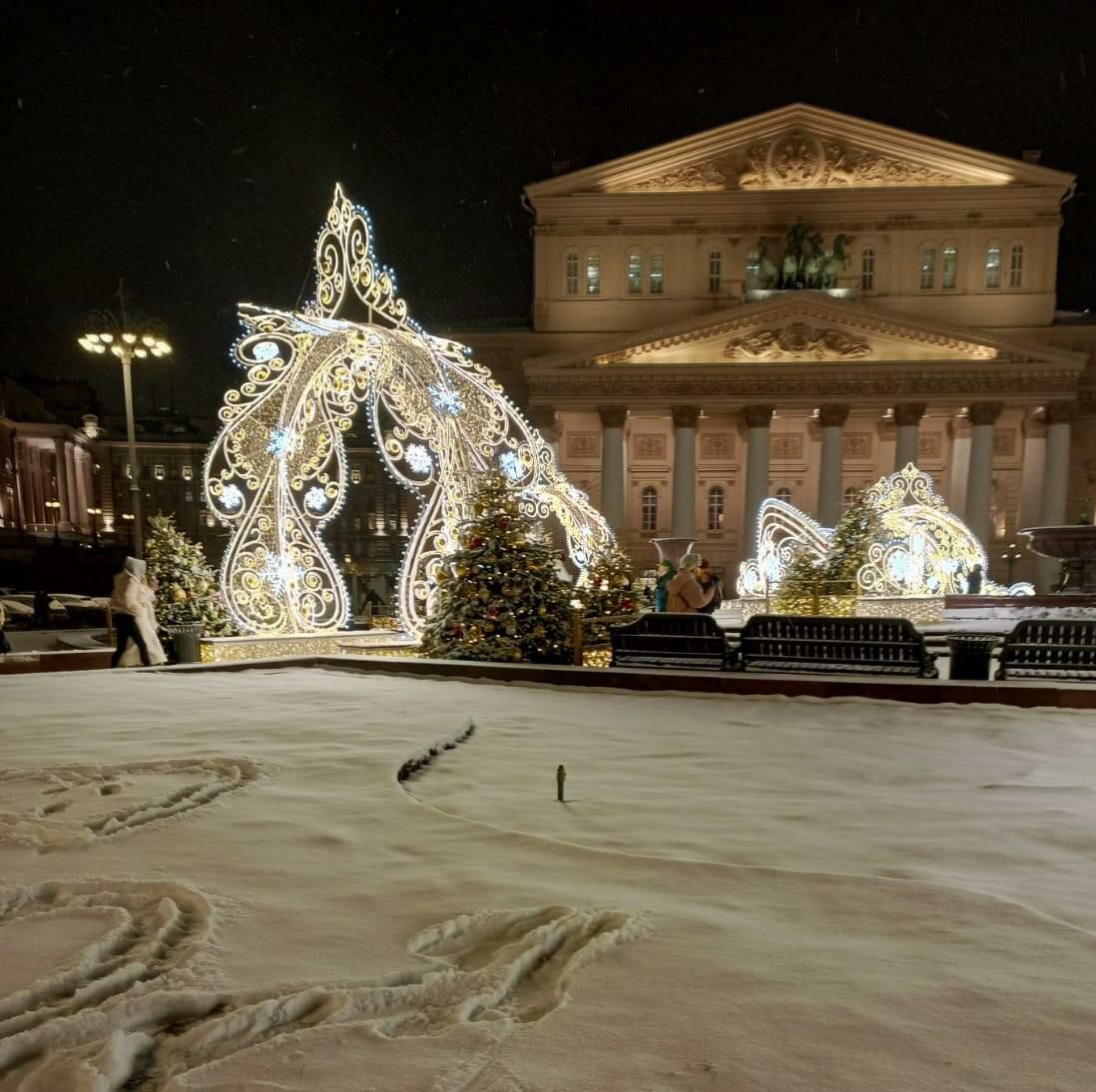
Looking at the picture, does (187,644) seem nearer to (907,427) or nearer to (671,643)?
(671,643)

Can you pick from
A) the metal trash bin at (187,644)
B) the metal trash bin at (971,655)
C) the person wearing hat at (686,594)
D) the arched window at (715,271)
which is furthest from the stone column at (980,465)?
the metal trash bin at (187,644)

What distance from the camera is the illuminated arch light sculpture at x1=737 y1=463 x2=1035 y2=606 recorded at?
14898 millimetres

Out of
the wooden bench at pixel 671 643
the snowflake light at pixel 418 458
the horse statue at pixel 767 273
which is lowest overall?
the wooden bench at pixel 671 643

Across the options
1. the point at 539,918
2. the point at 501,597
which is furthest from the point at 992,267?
the point at 539,918

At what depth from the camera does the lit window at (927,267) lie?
32156mm

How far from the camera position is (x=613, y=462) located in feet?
100

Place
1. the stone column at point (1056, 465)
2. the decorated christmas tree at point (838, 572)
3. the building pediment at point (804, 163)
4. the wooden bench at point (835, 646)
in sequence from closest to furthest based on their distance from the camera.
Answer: the wooden bench at point (835, 646) < the decorated christmas tree at point (838, 572) < the stone column at point (1056, 465) < the building pediment at point (804, 163)

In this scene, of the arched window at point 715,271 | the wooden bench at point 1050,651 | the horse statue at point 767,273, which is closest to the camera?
the wooden bench at point 1050,651

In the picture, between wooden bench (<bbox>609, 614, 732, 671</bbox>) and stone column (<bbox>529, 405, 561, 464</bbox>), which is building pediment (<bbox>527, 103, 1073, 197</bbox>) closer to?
stone column (<bbox>529, 405, 561, 464</bbox>)

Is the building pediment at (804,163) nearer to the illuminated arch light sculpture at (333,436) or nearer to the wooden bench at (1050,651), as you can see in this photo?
the illuminated arch light sculpture at (333,436)

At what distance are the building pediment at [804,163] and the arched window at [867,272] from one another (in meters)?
2.96

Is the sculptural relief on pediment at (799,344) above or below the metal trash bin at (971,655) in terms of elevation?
above

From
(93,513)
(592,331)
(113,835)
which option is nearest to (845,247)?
(592,331)

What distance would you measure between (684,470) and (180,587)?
78.5 ft
